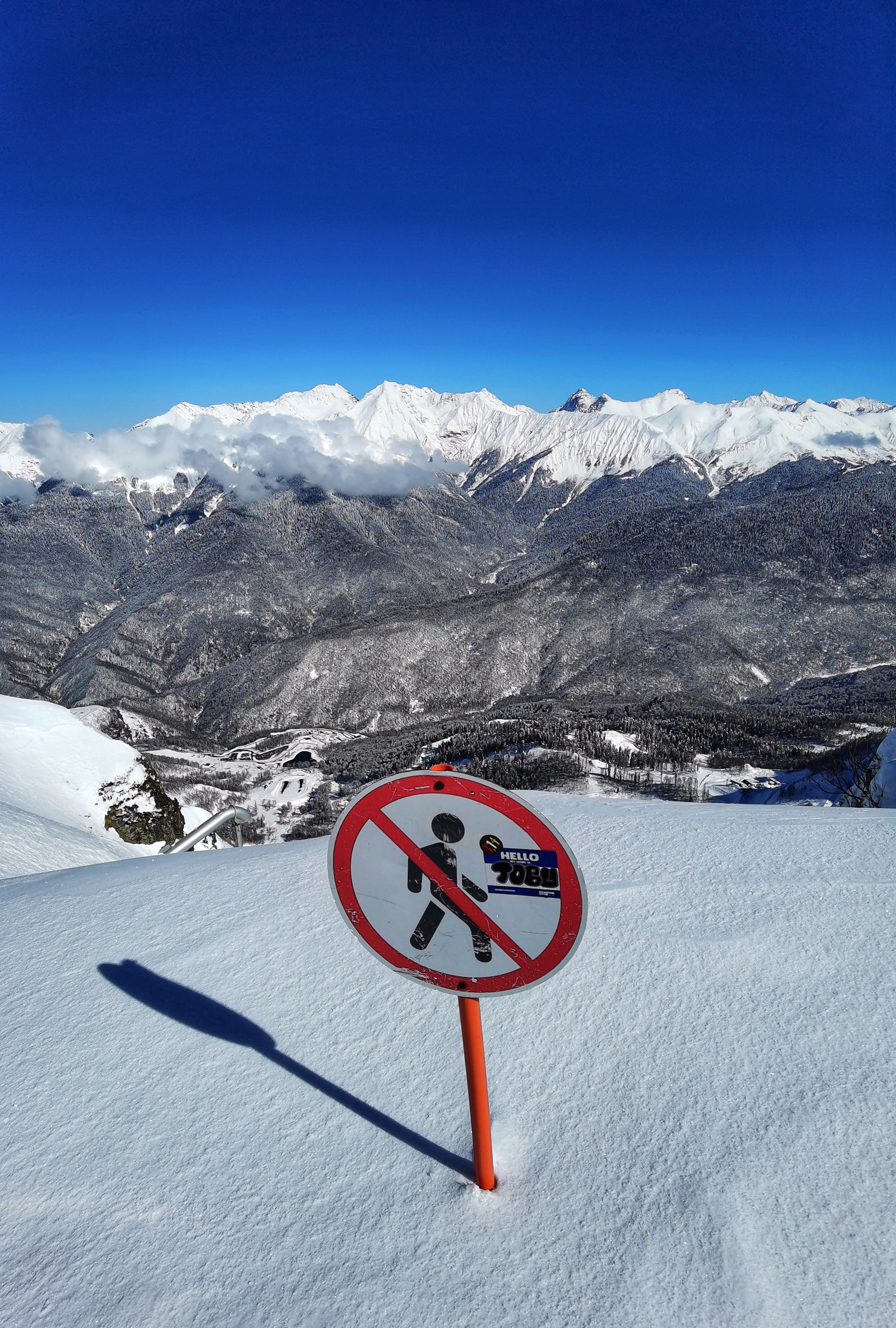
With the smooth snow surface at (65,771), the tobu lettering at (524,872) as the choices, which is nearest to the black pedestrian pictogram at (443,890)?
the tobu lettering at (524,872)

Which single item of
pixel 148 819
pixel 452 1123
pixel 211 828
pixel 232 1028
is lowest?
pixel 148 819

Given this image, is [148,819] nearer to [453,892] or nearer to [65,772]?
[65,772]

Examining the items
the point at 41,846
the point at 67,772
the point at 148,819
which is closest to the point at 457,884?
the point at 41,846

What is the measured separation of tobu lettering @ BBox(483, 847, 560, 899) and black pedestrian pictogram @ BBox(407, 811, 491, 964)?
0.10m

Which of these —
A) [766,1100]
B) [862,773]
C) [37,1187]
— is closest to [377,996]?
[37,1187]

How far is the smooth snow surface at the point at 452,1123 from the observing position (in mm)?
3043

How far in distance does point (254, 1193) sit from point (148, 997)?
2041 mm

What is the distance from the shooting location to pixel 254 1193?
11.7ft

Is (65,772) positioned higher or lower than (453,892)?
lower

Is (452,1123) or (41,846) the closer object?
(452,1123)

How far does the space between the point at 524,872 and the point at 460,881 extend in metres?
0.31

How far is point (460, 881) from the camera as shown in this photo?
308 cm

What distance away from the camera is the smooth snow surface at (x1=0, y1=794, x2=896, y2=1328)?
120 inches

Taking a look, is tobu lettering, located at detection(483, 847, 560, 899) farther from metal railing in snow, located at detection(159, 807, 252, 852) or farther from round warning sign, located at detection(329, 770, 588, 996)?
metal railing in snow, located at detection(159, 807, 252, 852)
